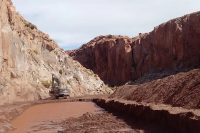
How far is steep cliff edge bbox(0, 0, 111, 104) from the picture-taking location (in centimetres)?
6138

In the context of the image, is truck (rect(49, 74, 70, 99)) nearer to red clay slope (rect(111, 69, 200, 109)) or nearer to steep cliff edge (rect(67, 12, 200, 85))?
steep cliff edge (rect(67, 12, 200, 85))

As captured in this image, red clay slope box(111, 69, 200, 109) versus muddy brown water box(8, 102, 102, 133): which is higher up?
red clay slope box(111, 69, 200, 109)

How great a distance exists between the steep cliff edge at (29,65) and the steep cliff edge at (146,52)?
24.0 m

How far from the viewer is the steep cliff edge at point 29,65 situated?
61375 millimetres

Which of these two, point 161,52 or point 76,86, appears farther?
point 161,52

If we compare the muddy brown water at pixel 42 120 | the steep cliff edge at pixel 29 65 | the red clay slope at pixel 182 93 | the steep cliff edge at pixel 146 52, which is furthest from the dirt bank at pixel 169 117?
the steep cliff edge at pixel 146 52

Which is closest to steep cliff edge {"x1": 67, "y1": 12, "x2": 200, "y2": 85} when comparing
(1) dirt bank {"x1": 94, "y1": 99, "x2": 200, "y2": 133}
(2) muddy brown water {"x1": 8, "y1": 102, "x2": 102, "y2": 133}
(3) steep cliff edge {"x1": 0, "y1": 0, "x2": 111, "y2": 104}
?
(3) steep cliff edge {"x1": 0, "y1": 0, "x2": 111, "y2": 104}

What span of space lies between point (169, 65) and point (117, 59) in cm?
3360

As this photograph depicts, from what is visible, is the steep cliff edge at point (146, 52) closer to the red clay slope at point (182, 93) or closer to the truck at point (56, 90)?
the truck at point (56, 90)

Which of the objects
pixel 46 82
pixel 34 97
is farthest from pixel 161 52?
pixel 34 97

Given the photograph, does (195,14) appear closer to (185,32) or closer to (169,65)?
(185,32)

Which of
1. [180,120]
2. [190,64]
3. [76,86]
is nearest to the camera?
[180,120]

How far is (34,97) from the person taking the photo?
67875mm

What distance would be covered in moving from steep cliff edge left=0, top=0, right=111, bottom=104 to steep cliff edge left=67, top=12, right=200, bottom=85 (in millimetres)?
23973
